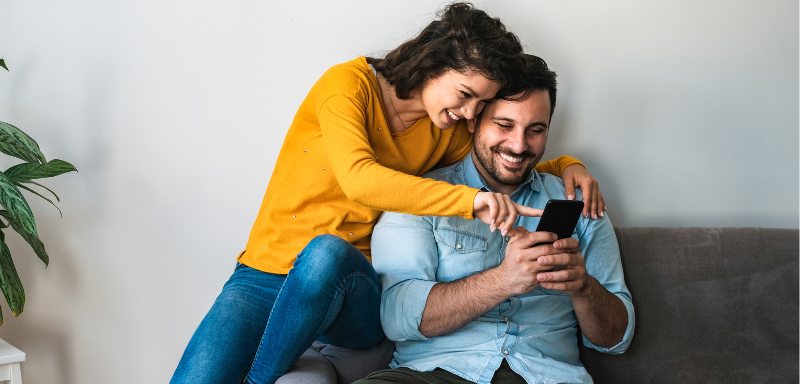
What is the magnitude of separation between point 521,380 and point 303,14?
1248 millimetres

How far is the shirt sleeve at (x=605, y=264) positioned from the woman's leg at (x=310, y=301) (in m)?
0.62

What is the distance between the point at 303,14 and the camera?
1812 mm

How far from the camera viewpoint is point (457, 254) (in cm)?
149

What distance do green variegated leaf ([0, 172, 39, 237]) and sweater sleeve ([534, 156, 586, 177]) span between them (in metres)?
1.40

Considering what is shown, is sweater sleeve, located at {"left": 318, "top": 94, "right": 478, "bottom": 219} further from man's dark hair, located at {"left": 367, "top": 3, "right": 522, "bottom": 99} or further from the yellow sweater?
man's dark hair, located at {"left": 367, "top": 3, "right": 522, "bottom": 99}

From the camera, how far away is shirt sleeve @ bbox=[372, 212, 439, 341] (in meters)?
1.38

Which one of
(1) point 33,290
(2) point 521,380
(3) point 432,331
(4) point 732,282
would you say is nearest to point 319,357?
(3) point 432,331

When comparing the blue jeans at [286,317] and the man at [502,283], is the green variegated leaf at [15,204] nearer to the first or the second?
the blue jeans at [286,317]

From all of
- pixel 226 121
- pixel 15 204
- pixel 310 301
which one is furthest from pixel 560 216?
pixel 15 204

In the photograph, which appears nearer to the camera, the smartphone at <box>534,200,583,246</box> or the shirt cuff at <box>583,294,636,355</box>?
the smartphone at <box>534,200,583,246</box>

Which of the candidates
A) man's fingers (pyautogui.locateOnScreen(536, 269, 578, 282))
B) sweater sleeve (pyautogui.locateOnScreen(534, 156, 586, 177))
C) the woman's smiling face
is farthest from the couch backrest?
the woman's smiling face

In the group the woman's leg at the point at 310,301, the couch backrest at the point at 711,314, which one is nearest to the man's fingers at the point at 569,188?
the couch backrest at the point at 711,314

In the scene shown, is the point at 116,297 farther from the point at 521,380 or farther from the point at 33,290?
the point at 521,380

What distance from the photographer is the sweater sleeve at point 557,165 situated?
173 cm
